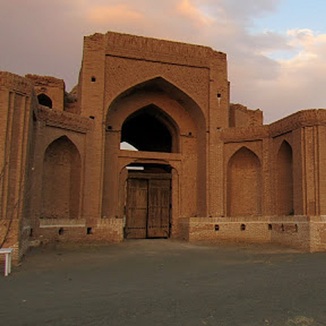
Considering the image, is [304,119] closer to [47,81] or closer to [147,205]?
[147,205]

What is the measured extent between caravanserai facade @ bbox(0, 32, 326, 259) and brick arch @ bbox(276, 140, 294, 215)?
0.05m

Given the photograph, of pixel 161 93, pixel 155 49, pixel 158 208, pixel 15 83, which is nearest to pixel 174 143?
pixel 161 93

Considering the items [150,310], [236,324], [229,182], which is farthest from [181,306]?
[229,182]

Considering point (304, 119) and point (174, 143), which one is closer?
point (304, 119)

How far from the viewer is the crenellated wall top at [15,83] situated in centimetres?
1189

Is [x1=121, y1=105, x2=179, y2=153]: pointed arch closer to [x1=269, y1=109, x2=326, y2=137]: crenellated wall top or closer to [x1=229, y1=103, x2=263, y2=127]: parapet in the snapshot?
[x1=229, y1=103, x2=263, y2=127]: parapet

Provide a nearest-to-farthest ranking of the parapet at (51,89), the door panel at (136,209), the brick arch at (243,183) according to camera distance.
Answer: the parapet at (51,89) < the brick arch at (243,183) < the door panel at (136,209)

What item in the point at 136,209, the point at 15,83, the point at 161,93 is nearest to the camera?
the point at 15,83

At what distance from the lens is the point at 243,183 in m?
19.9

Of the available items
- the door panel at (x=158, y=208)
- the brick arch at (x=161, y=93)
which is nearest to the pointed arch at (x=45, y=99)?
the brick arch at (x=161, y=93)

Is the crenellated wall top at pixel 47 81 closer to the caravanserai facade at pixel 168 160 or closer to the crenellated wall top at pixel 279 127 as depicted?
the caravanserai facade at pixel 168 160

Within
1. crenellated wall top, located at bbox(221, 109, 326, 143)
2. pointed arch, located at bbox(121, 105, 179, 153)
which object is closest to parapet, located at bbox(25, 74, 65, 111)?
pointed arch, located at bbox(121, 105, 179, 153)

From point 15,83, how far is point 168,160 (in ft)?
31.8

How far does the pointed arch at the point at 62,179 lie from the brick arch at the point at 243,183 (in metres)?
7.16
